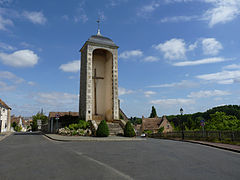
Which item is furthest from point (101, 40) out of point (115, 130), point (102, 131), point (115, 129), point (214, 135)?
point (214, 135)

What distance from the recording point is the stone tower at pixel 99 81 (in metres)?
22.2

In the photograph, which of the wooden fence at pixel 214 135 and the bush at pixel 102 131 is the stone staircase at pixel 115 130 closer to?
the bush at pixel 102 131

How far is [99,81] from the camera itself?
26281 mm

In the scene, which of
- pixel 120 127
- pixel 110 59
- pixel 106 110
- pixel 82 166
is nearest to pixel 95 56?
pixel 110 59

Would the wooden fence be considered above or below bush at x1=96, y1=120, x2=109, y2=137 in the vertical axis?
below

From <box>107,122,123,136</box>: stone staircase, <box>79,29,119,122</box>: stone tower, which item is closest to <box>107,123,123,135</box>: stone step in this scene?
<box>107,122,123,136</box>: stone staircase

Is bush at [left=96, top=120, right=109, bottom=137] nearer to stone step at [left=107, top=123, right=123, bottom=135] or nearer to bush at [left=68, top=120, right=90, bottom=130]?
stone step at [left=107, top=123, right=123, bottom=135]

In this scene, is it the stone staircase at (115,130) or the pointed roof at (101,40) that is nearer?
the stone staircase at (115,130)

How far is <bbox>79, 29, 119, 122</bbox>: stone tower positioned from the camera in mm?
22250

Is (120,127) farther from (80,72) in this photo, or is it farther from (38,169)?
(38,169)

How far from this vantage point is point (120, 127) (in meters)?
21.1

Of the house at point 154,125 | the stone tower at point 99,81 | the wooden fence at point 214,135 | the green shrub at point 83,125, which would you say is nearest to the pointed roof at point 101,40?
the stone tower at point 99,81

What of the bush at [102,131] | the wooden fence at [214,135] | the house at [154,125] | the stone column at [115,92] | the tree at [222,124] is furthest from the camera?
the house at [154,125]

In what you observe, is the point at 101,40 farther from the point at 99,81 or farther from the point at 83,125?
the point at 83,125
